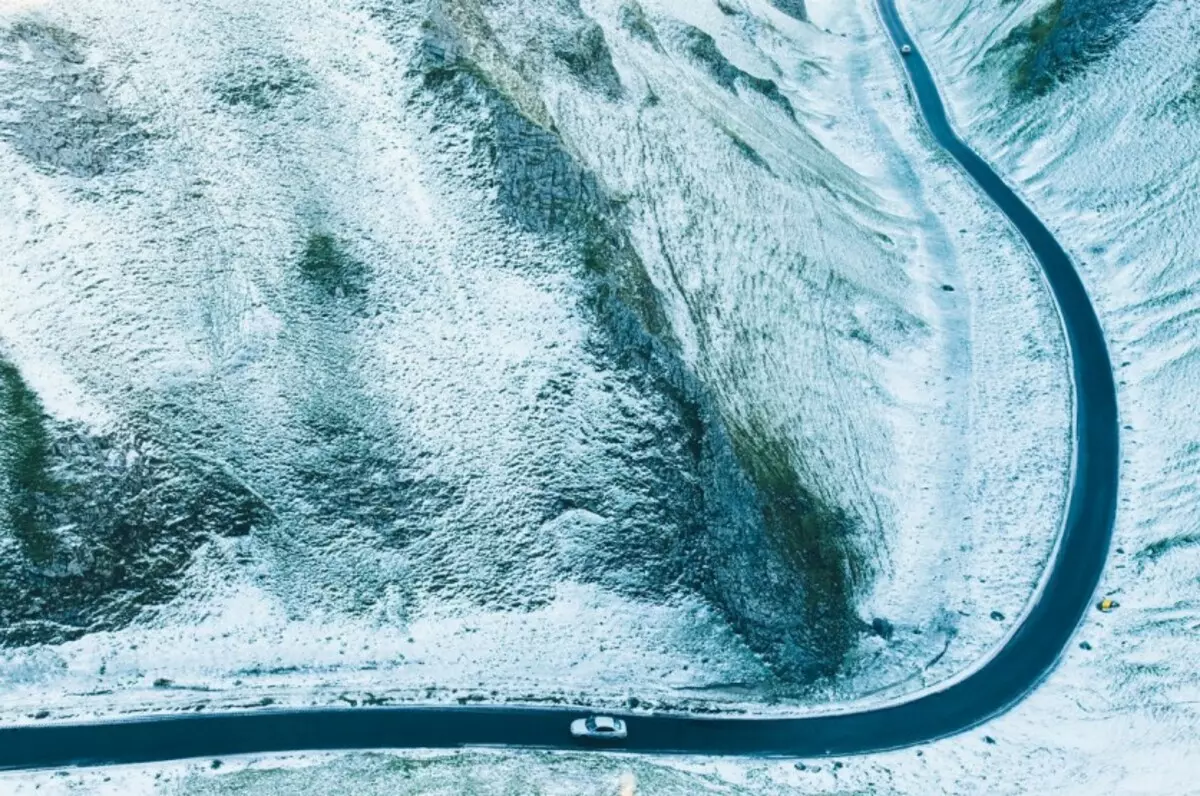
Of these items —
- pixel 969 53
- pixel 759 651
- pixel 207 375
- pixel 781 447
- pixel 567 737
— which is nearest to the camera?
pixel 567 737

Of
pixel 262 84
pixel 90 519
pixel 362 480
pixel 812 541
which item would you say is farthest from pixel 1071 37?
pixel 90 519

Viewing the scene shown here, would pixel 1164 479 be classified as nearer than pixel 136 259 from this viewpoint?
No

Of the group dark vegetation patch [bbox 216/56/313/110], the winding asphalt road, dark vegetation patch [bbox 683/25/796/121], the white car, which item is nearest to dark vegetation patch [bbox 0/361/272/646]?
the winding asphalt road

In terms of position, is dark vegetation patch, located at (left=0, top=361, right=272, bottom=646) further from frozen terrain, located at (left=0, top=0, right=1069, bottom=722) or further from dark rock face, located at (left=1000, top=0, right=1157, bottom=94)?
dark rock face, located at (left=1000, top=0, right=1157, bottom=94)

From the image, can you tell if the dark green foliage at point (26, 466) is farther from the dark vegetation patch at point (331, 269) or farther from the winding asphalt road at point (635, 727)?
the dark vegetation patch at point (331, 269)

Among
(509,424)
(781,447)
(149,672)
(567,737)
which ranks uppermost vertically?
(781,447)

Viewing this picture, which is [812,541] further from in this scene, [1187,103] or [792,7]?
[792,7]

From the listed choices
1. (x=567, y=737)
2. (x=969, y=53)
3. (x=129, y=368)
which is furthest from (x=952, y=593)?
(x=969, y=53)

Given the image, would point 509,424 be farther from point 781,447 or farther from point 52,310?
point 52,310
